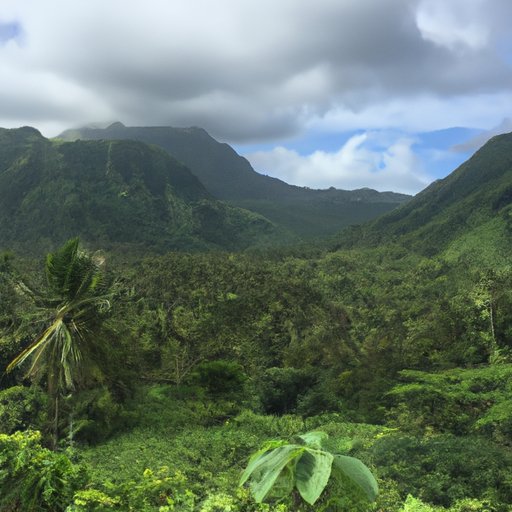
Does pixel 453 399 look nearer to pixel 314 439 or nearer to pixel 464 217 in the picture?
pixel 314 439

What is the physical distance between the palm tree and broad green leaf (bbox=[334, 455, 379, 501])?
39.2ft

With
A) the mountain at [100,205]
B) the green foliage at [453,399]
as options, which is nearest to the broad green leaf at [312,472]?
the green foliage at [453,399]

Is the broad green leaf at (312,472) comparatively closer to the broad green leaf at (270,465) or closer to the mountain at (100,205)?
the broad green leaf at (270,465)

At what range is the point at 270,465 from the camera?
3.87 meters

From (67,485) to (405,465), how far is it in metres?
7.89

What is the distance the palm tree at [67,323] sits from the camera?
46.9 feet

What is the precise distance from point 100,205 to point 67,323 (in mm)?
157458

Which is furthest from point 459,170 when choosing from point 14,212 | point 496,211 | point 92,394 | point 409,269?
point 92,394

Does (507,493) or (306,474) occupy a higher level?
(306,474)

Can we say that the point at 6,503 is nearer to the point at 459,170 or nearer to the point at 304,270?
the point at 304,270

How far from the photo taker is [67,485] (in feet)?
20.4

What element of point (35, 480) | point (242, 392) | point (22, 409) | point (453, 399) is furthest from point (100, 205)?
point (35, 480)

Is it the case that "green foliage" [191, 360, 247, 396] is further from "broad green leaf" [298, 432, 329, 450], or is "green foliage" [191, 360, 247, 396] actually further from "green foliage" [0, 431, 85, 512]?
"broad green leaf" [298, 432, 329, 450]

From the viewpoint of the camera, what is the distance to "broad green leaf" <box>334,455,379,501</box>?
3.76 m
